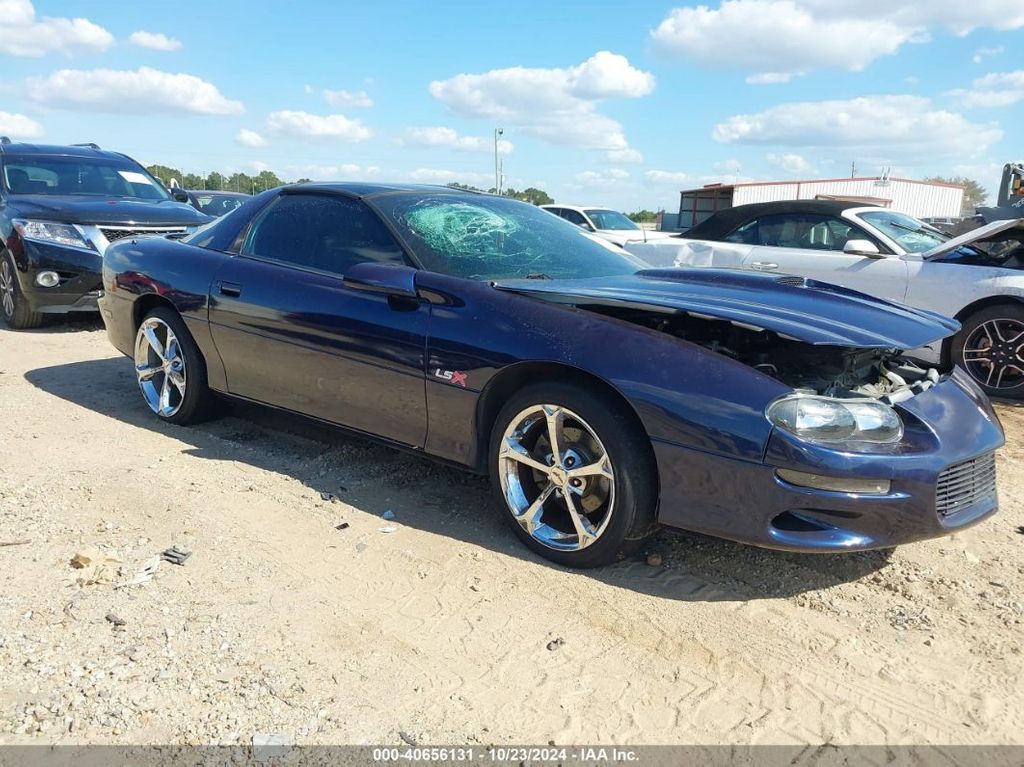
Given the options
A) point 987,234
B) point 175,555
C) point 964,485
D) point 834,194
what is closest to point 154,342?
point 175,555

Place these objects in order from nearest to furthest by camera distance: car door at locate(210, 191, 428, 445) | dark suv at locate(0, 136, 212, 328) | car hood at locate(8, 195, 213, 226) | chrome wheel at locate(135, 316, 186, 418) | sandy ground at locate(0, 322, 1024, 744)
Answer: sandy ground at locate(0, 322, 1024, 744) → car door at locate(210, 191, 428, 445) → chrome wheel at locate(135, 316, 186, 418) → dark suv at locate(0, 136, 212, 328) → car hood at locate(8, 195, 213, 226)

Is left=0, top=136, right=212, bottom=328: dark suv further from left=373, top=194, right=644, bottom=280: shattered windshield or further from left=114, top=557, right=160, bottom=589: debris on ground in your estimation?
left=114, top=557, right=160, bottom=589: debris on ground

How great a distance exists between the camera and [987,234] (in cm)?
589

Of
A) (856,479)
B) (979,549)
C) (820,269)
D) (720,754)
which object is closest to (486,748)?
(720,754)

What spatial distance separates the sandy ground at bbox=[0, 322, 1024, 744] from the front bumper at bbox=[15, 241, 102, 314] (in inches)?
→ 155

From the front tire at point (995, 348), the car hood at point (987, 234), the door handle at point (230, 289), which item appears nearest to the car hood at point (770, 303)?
the door handle at point (230, 289)

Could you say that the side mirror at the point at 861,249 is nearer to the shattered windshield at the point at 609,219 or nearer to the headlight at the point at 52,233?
the headlight at the point at 52,233

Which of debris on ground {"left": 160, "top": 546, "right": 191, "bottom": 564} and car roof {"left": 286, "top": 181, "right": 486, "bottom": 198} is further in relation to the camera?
A: car roof {"left": 286, "top": 181, "right": 486, "bottom": 198}

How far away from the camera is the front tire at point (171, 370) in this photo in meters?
4.41

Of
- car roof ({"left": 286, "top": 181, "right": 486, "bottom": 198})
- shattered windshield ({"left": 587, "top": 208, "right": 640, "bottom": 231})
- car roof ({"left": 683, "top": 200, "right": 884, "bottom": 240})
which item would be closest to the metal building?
shattered windshield ({"left": 587, "top": 208, "right": 640, "bottom": 231})

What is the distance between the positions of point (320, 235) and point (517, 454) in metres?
1.66

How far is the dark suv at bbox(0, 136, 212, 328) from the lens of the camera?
7.11 meters

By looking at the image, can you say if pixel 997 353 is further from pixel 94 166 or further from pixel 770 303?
pixel 94 166

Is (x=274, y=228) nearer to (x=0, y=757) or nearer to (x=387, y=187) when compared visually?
(x=387, y=187)
